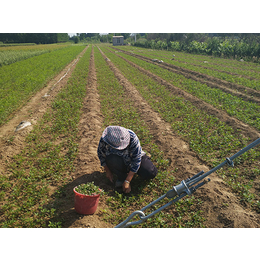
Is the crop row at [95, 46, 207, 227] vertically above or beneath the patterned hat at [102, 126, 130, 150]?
beneath

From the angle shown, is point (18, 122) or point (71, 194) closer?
point (71, 194)

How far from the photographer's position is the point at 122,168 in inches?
149

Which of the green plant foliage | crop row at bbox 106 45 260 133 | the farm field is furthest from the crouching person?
crop row at bbox 106 45 260 133

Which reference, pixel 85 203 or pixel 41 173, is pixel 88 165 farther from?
pixel 85 203

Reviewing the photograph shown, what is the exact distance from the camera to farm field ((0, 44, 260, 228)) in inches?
129

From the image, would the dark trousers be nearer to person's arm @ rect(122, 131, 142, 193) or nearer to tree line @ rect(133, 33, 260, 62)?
person's arm @ rect(122, 131, 142, 193)

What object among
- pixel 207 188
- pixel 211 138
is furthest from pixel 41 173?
pixel 211 138

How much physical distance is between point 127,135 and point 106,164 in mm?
845

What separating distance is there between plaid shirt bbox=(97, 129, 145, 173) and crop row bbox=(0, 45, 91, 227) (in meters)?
1.17

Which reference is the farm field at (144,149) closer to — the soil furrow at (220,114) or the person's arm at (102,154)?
the soil furrow at (220,114)

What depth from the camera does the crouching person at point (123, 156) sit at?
3.30 meters

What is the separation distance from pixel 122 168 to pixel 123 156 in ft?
0.83

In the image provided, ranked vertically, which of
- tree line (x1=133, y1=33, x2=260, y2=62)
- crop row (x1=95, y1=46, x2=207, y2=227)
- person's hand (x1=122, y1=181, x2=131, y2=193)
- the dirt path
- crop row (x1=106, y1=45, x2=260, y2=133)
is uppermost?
tree line (x1=133, y1=33, x2=260, y2=62)

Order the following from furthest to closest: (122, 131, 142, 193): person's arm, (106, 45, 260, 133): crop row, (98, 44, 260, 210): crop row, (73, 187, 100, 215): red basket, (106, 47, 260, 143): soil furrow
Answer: (106, 45, 260, 133): crop row, (106, 47, 260, 143): soil furrow, (98, 44, 260, 210): crop row, (122, 131, 142, 193): person's arm, (73, 187, 100, 215): red basket
